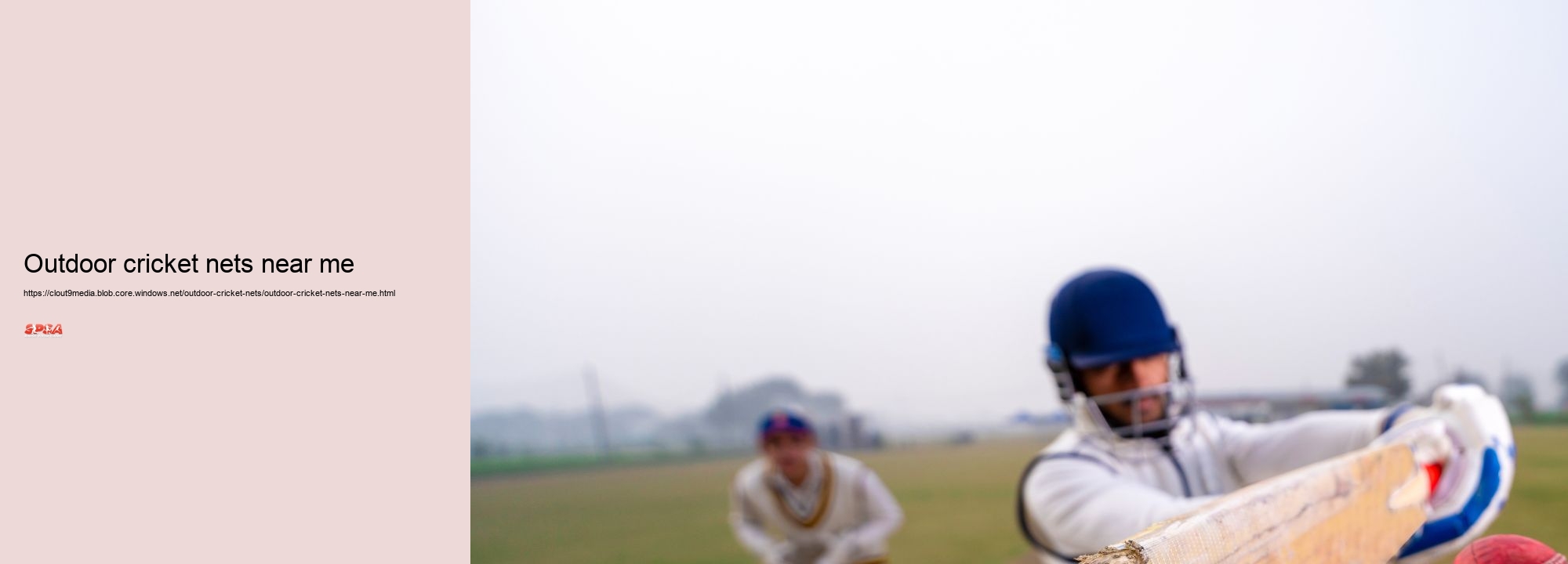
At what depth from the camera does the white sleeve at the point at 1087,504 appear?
3.48ft

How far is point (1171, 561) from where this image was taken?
46cm

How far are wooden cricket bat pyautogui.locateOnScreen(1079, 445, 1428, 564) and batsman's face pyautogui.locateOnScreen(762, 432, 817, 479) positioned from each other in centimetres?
271

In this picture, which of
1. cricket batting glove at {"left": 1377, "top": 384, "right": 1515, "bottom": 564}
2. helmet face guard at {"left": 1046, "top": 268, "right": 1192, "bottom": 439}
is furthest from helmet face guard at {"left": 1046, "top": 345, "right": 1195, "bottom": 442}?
cricket batting glove at {"left": 1377, "top": 384, "right": 1515, "bottom": 564}

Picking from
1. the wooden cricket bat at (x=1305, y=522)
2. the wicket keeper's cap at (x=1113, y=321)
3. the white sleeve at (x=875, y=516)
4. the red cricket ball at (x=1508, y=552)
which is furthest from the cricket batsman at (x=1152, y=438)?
the white sleeve at (x=875, y=516)

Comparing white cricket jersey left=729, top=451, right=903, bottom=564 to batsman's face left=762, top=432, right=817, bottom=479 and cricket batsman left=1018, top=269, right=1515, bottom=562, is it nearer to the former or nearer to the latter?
batsman's face left=762, top=432, right=817, bottom=479

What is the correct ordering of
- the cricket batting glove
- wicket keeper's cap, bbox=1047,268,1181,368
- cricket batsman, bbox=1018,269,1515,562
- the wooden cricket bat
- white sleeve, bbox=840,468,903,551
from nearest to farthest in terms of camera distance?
the wooden cricket bat, the cricket batting glove, cricket batsman, bbox=1018,269,1515,562, wicket keeper's cap, bbox=1047,268,1181,368, white sleeve, bbox=840,468,903,551

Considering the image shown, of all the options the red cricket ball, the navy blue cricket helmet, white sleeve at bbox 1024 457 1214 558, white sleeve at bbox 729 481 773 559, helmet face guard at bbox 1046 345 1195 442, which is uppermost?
the navy blue cricket helmet

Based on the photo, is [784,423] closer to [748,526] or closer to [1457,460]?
[748,526]

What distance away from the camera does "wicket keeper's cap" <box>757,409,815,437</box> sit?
3.52m

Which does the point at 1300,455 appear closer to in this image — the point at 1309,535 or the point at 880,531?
the point at 1309,535

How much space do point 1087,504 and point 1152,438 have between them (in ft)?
0.96

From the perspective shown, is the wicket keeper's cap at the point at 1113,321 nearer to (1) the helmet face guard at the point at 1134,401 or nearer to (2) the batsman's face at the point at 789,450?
(1) the helmet face guard at the point at 1134,401

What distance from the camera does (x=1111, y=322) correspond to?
1363 millimetres

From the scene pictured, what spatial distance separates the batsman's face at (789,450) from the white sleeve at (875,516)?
0.22 meters
